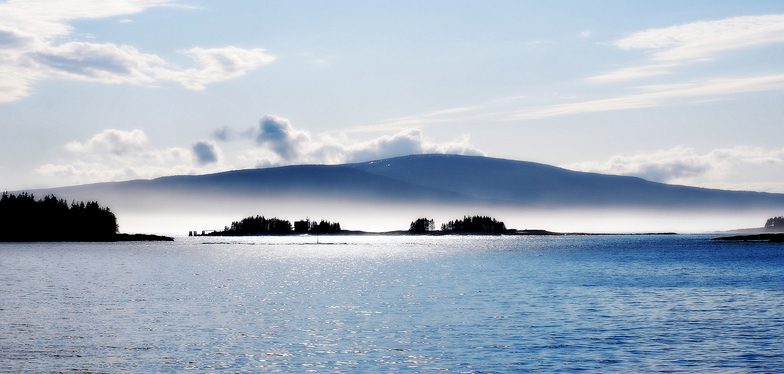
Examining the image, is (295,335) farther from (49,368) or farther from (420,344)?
(49,368)

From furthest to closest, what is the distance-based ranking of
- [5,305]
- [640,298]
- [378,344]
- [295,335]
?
[640,298] < [5,305] < [295,335] < [378,344]

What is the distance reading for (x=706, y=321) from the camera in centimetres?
5916

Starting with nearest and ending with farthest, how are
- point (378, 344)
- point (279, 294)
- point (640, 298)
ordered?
point (378, 344) < point (640, 298) < point (279, 294)

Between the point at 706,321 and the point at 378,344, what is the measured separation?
28865 mm

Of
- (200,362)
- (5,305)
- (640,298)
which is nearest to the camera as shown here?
(200,362)

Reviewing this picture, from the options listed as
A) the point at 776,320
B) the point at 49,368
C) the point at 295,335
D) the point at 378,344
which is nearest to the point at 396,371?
the point at 378,344

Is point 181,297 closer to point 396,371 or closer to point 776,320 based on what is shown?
point 396,371

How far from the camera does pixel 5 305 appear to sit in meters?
71.6

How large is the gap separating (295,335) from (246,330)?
16.0 ft

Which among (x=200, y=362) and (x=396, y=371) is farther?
(x=200, y=362)

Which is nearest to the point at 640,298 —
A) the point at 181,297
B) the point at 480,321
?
the point at 480,321

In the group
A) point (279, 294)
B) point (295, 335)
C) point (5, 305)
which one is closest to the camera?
point (295, 335)

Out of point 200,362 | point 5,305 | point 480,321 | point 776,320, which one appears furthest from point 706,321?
point 5,305

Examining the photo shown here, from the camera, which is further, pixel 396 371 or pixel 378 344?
pixel 378 344
